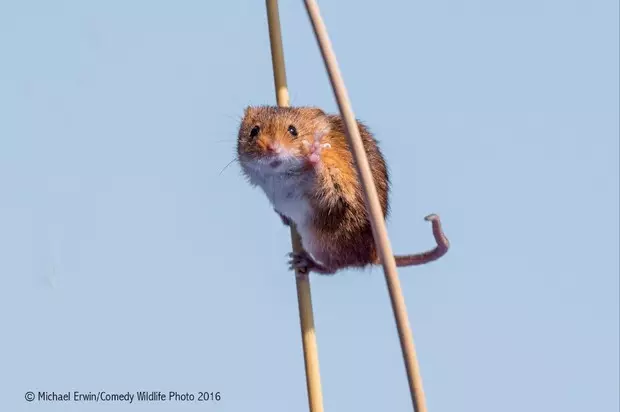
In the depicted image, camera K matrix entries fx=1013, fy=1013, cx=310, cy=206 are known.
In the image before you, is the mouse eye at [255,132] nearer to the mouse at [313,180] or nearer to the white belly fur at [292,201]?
the mouse at [313,180]

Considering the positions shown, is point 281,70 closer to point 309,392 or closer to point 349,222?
point 309,392

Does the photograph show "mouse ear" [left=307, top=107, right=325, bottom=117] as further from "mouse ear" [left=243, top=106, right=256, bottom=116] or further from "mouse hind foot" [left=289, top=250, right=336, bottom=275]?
"mouse hind foot" [left=289, top=250, right=336, bottom=275]

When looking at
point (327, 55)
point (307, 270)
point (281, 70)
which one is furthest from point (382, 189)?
point (327, 55)

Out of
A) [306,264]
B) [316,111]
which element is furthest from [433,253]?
[316,111]

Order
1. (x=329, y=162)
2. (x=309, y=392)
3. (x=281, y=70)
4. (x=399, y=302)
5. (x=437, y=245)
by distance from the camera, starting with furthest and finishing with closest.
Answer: (x=329, y=162), (x=437, y=245), (x=281, y=70), (x=309, y=392), (x=399, y=302)

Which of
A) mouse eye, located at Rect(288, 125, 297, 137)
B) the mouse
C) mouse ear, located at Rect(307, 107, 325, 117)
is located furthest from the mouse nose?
mouse ear, located at Rect(307, 107, 325, 117)

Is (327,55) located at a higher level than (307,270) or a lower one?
lower

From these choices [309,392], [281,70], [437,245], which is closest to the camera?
[309,392]
